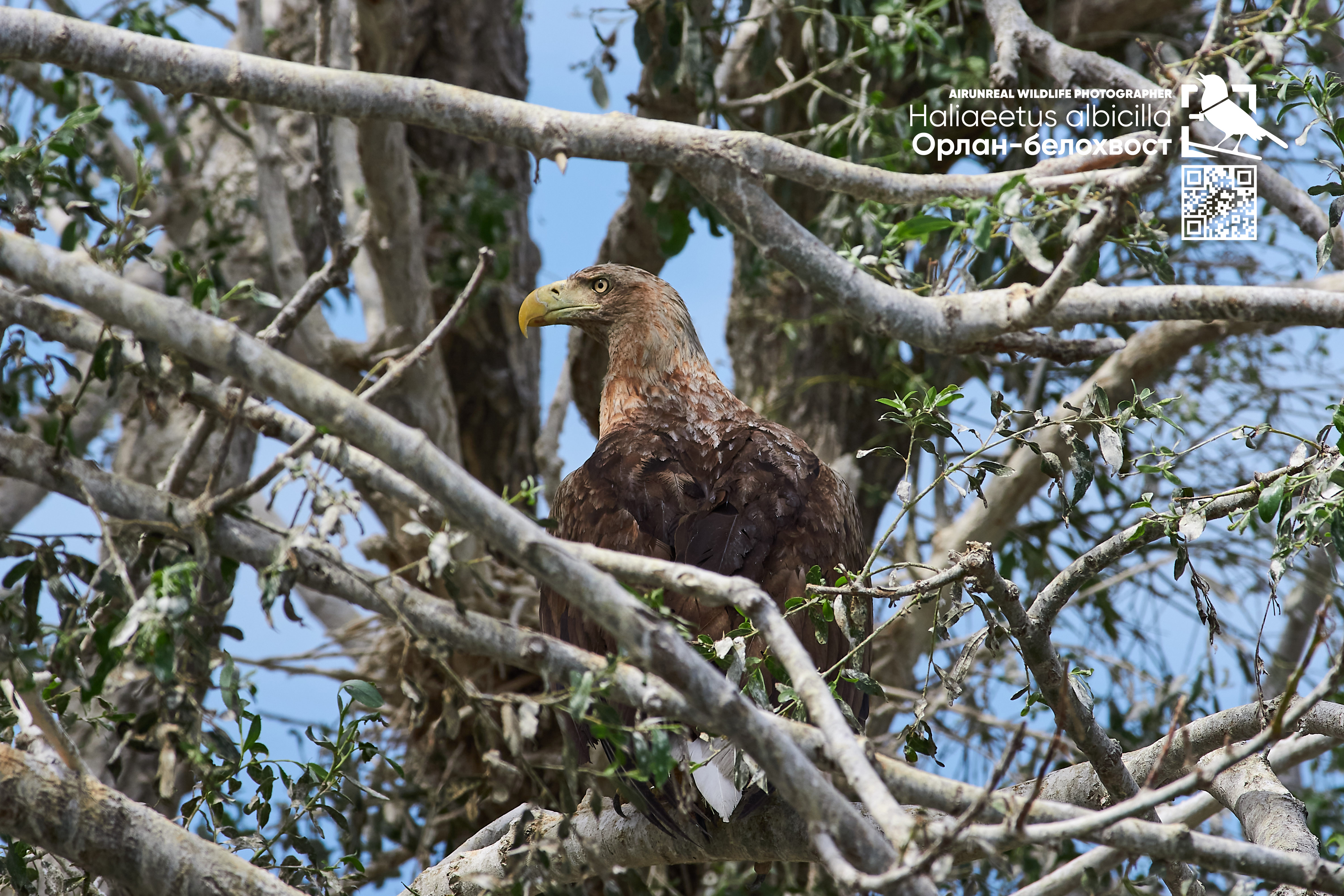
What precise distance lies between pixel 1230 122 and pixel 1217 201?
23 cm

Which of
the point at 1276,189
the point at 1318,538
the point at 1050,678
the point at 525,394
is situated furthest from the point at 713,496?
the point at 525,394

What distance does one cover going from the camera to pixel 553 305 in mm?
4344

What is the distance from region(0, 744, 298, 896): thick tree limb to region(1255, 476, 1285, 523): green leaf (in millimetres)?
1843

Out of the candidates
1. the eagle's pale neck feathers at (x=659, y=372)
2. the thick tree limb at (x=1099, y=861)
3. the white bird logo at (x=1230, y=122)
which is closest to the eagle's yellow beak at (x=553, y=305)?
the eagle's pale neck feathers at (x=659, y=372)

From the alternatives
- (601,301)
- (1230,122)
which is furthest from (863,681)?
(601,301)

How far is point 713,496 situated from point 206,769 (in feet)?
5.55

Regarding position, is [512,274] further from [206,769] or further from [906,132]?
[206,769]

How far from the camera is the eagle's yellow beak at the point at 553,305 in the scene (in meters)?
4.32

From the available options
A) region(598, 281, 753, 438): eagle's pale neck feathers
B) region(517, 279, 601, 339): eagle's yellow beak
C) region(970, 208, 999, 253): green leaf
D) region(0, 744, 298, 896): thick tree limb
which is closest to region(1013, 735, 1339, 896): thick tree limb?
region(970, 208, 999, 253): green leaf

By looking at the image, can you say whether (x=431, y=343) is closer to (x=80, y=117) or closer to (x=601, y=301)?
(x=80, y=117)

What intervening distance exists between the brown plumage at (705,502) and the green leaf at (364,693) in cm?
69

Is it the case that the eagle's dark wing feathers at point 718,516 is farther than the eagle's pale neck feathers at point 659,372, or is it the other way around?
the eagle's pale neck feathers at point 659,372

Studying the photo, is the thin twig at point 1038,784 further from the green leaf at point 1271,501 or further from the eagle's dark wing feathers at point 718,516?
the eagle's dark wing feathers at point 718,516

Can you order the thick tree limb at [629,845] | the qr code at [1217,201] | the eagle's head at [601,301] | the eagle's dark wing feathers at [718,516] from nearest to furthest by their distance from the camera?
the thick tree limb at [629,845] → the eagle's dark wing feathers at [718,516] → the qr code at [1217,201] → the eagle's head at [601,301]
